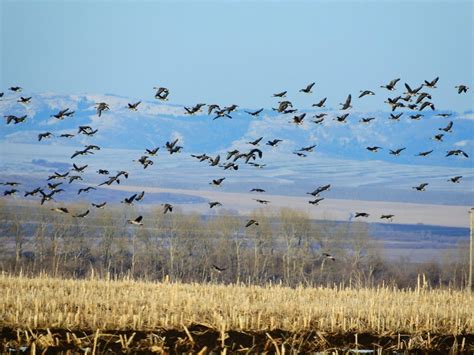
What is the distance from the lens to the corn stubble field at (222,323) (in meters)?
17.5

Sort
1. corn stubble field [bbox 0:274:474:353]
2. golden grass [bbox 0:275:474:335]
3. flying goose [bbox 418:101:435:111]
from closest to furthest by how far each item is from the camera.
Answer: corn stubble field [bbox 0:274:474:353] → golden grass [bbox 0:275:474:335] → flying goose [bbox 418:101:435:111]

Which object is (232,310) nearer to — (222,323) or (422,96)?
(222,323)

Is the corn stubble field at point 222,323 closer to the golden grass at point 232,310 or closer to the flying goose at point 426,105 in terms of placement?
the golden grass at point 232,310

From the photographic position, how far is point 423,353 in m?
18.0

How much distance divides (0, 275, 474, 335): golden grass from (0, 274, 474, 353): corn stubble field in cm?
2

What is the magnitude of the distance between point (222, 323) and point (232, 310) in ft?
7.81

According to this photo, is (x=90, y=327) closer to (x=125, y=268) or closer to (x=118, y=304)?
(x=118, y=304)

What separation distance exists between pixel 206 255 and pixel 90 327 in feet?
175

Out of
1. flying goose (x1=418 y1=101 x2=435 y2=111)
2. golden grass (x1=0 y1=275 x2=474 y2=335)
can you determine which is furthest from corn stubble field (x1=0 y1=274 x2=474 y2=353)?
flying goose (x1=418 y1=101 x2=435 y2=111)

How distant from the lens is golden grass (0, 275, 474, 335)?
19.3 m

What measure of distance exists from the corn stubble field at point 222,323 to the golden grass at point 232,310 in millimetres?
23

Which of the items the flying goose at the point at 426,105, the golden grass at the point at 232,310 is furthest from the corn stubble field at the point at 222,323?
the flying goose at the point at 426,105

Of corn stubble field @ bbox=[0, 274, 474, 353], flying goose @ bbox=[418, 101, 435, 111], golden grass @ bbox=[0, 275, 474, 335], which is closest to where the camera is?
corn stubble field @ bbox=[0, 274, 474, 353]

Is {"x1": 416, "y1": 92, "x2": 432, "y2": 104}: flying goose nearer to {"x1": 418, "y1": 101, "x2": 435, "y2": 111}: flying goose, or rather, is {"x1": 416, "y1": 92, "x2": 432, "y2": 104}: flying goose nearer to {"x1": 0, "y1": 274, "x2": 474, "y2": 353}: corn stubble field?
{"x1": 418, "y1": 101, "x2": 435, "y2": 111}: flying goose
